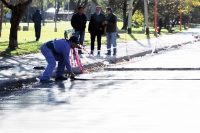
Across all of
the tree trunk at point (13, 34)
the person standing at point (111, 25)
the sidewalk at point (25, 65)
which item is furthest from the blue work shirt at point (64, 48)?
the tree trunk at point (13, 34)

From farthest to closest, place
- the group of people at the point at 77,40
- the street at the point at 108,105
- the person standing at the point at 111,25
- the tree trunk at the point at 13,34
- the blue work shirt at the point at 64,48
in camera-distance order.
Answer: the tree trunk at the point at 13,34 → the person standing at the point at 111,25 → the group of people at the point at 77,40 → the blue work shirt at the point at 64,48 → the street at the point at 108,105

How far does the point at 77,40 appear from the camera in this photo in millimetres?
16781

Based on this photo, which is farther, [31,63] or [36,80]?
[31,63]

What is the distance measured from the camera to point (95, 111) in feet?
37.6

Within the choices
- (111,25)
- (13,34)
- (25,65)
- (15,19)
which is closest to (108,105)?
(25,65)

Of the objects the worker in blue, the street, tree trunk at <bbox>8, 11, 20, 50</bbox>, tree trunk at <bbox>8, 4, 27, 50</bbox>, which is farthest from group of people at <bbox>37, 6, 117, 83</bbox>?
tree trunk at <bbox>8, 11, 20, 50</bbox>

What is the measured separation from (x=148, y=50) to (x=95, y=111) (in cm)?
2036

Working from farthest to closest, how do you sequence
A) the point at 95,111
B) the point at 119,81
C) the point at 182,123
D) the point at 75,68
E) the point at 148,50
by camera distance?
the point at 148,50
the point at 75,68
the point at 119,81
the point at 95,111
the point at 182,123

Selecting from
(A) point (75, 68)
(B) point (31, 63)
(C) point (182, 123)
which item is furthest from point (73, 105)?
(B) point (31, 63)

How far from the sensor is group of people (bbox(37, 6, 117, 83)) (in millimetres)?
16812

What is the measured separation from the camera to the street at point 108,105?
31.7 feet

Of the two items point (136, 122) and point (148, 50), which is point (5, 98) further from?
point (148, 50)

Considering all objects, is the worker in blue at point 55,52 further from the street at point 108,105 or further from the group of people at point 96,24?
the group of people at point 96,24

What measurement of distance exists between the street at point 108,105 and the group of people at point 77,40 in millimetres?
579
